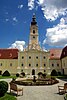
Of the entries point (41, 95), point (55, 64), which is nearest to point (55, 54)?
point (55, 64)

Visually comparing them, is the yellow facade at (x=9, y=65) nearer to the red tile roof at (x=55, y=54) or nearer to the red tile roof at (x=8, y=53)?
the red tile roof at (x=8, y=53)

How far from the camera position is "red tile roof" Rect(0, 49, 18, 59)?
65231mm

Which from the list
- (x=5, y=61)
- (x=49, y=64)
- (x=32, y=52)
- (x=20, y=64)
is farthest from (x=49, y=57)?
(x=5, y=61)

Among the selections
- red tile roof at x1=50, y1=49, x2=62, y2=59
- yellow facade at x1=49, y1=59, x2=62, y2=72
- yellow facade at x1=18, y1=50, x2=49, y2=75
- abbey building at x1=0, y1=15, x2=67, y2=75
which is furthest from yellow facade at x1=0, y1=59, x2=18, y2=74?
red tile roof at x1=50, y1=49, x2=62, y2=59

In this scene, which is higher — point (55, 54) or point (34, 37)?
point (34, 37)

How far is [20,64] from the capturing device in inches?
2522

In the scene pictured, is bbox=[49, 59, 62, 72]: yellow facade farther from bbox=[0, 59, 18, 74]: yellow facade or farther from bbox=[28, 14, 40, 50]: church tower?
bbox=[0, 59, 18, 74]: yellow facade

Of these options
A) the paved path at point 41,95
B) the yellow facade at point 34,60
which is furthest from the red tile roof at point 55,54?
the paved path at point 41,95

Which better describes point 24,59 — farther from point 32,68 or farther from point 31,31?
point 31,31

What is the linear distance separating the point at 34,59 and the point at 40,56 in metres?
2.49

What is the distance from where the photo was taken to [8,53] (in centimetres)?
6612

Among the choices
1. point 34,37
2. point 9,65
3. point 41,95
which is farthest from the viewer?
point 34,37

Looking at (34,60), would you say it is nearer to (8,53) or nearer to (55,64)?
(55,64)

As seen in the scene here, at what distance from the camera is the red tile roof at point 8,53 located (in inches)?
2568
